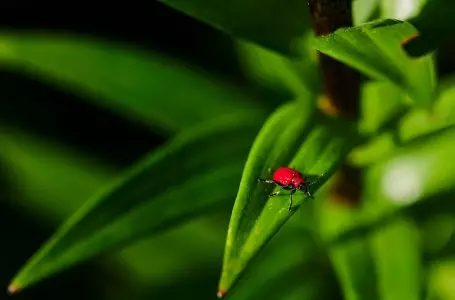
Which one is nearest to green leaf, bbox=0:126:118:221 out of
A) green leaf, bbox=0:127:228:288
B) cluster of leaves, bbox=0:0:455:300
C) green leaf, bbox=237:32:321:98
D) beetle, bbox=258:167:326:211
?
green leaf, bbox=0:127:228:288

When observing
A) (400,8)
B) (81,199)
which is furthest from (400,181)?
(81,199)

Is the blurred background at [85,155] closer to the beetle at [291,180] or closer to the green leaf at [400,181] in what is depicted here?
the green leaf at [400,181]

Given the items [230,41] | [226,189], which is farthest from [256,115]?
[230,41]

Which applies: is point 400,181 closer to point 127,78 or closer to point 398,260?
point 398,260

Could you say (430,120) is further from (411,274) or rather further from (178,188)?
(178,188)

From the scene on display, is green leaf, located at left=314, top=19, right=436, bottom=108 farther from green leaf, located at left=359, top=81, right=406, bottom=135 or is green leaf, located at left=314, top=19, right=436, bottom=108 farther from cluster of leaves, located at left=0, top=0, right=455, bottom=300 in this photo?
green leaf, located at left=359, top=81, right=406, bottom=135

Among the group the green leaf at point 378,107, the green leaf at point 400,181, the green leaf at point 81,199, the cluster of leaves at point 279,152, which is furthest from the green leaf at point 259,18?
the green leaf at point 81,199

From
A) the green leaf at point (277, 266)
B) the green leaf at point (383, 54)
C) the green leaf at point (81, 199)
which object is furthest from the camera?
the green leaf at point (81, 199)
